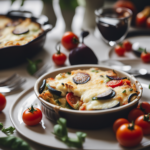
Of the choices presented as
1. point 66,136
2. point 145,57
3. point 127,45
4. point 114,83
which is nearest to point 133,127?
point 66,136

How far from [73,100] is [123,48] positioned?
1649 mm

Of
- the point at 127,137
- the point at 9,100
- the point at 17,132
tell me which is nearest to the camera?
the point at 127,137

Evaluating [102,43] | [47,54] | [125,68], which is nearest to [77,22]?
[102,43]

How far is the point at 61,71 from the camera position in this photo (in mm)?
2439

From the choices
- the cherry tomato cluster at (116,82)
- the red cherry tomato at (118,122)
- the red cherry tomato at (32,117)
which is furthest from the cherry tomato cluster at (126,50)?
the red cherry tomato at (32,117)

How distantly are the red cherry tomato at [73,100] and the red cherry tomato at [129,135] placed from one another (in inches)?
17.3

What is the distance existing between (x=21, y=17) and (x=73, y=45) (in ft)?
3.72

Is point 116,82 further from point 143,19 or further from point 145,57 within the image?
point 143,19

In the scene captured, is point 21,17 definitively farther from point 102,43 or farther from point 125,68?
point 125,68

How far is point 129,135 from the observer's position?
1.55m

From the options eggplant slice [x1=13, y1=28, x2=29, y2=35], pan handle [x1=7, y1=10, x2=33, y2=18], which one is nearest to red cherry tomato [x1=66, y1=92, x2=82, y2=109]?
eggplant slice [x1=13, y1=28, x2=29, y2=35]

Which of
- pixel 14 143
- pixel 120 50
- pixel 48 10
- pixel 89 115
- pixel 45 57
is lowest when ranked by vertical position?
pixel 45 57

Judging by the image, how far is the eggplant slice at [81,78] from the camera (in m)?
2.12

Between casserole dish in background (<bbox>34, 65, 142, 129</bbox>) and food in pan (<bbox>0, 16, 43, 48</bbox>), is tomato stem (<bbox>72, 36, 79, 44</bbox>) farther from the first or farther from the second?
casserole dish in background (<bbox>34, 65, 142, 129</bbox>)
